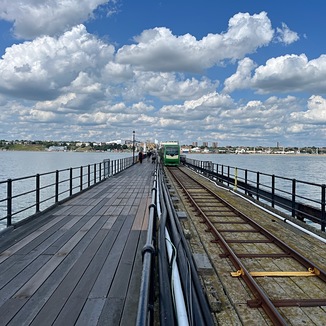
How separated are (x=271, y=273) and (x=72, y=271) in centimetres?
333

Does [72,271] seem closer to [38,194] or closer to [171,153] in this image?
[38,194]

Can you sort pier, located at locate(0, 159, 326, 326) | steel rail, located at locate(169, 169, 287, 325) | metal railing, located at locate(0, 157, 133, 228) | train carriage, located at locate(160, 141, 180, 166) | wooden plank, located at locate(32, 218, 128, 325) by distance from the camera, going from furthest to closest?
train carriage, located at locate(160, 141, 180, 166) < metal railing, located at locate(0, 157, 133, 228) < steel rail, located at locate(169, 169, 287, 325) < wooden plank, located at locate(32, 218, 128, 325) < pier, located at locate(0, 159, 326, 326)

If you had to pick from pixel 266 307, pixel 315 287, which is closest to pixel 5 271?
pixel 266 307

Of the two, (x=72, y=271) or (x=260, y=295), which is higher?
(x=72, y=271)

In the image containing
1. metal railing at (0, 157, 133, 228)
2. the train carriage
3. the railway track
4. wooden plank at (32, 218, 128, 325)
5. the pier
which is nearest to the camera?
the pier

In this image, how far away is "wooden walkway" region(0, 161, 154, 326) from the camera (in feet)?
12.0

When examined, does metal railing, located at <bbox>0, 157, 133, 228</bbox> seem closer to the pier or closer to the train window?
the pier

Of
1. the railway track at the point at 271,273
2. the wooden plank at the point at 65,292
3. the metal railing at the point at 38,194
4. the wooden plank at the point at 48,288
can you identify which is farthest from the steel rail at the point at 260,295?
the metal railing at the point at 38,194

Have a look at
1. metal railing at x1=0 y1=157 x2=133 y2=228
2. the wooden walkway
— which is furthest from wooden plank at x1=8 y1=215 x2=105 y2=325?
metal railing at x1=0 y1=157 x2=133 y2=228

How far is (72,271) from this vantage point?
4.89m

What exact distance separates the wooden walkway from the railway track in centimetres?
174

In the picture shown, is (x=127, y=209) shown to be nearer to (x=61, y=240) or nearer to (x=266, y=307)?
(x=61, y=240)

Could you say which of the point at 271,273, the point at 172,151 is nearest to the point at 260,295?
the point at 271,273

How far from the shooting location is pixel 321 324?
4.05 meters
